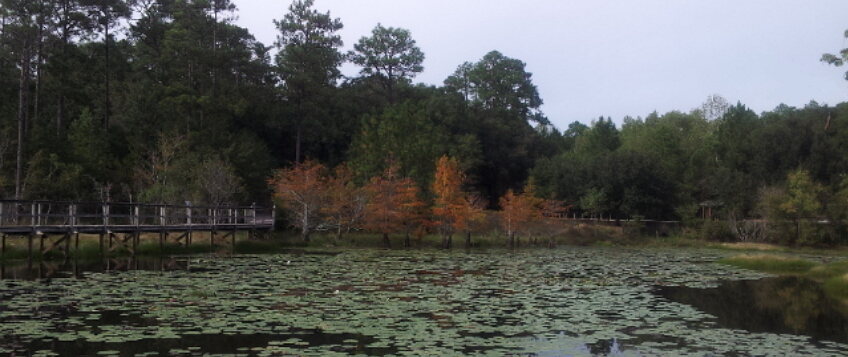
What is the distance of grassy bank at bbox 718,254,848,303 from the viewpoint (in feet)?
72.8

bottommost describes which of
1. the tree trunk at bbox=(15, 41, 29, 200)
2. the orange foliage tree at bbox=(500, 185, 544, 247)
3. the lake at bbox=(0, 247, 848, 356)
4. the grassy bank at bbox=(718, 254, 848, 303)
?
the grassy bank at bbox=(718, 254, 848, 303)

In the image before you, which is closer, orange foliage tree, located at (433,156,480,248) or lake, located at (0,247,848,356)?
lake, located at (0,247,848,356)

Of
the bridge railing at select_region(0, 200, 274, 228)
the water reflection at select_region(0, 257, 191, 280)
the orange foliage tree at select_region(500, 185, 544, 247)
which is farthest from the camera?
the orange foliage tree at select_region(500, 185, 544, 247)

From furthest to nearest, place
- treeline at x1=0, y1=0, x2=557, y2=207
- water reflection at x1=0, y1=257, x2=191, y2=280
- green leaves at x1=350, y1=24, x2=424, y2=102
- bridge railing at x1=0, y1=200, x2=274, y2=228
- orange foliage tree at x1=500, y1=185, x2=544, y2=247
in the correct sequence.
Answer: green leaves at x1=350, y1=24, x2=424, y2=102
orange foliage tree at x1=500, y1=185, x2=544, y2=247
treeline at x1=0, y1=0, x2=557, y2=207
bridge railing at x1=0, y1=200, x2=274, y2=228
water reflection at x1=0, y1=257, x2=191, y2=280

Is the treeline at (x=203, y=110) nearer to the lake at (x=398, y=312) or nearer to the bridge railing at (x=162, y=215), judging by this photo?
the bridge railing at (x=162, y=215)

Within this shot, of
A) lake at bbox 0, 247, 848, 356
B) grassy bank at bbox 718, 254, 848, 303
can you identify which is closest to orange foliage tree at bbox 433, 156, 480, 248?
grassy bank at bbox 718, 254, 848, 303

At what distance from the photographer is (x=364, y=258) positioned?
31656 millimetres

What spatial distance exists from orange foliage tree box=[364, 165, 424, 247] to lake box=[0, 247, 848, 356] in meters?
15.5

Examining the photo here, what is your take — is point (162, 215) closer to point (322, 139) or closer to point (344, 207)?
point (344, 207)

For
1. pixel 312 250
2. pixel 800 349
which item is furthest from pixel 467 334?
pixel 312 250

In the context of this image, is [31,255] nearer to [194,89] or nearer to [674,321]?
[674,321]

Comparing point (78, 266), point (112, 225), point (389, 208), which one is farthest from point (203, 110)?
point (78, 266)

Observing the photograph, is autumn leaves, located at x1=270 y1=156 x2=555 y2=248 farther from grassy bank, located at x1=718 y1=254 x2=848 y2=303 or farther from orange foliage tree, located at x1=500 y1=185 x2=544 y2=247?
grassy bank, located at x1=718 y1=254 x2=848 y2=303

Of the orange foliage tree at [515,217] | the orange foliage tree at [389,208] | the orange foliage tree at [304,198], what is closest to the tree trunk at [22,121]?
the orange foliage tree at [304,198]
